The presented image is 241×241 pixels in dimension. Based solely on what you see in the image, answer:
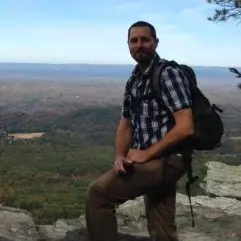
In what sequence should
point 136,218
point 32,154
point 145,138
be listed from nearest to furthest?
point 145,138, point 136,218, point 32,154

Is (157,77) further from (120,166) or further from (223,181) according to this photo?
(223,181)

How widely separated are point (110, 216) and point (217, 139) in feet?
2.79

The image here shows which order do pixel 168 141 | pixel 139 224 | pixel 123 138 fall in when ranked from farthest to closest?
1. pixel 139 224
2. pixel 123 138
3. pixel 168 141

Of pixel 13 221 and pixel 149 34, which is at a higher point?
pixel 149 34

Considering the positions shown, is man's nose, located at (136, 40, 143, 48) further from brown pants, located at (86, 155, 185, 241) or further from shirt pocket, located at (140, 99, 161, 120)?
Result: brown pants, located at (86, 155, 185, 241)

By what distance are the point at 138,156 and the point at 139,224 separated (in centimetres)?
266

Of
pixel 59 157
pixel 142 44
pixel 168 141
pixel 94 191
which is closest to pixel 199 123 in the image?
pixel 168 141

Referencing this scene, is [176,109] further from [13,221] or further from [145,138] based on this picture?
[13,221]

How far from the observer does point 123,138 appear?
3.75 metres

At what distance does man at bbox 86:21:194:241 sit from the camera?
10.9 ft

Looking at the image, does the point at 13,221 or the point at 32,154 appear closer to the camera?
the point at 13,221

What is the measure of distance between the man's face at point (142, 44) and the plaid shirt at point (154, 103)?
58mm

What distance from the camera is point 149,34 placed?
11.4 feet

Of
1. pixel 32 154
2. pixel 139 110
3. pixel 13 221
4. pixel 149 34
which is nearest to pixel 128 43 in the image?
pixel 149 34
